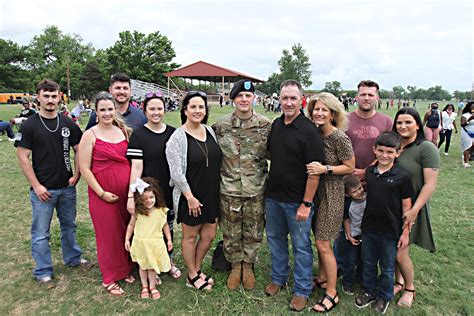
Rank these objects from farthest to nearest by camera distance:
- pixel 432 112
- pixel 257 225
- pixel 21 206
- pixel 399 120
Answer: pixel 432 112 → pixel 21 206 → pixel 257 225 → pixel 399 120

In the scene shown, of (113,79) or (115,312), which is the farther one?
(113,79)

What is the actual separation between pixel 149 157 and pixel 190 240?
952 mm

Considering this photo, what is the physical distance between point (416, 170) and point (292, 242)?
4.23ft

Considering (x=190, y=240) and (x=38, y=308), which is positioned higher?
(x=190, y=240)

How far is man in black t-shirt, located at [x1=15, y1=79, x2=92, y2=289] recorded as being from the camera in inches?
127

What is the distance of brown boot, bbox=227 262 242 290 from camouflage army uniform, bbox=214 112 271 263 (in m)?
0.32

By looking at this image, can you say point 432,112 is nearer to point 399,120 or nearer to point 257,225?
point 399,120

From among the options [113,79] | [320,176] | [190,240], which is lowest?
[190,240]

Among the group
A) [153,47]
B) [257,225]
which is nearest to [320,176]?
[257,225]

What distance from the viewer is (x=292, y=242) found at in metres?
3.12

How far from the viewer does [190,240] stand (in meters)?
3.32

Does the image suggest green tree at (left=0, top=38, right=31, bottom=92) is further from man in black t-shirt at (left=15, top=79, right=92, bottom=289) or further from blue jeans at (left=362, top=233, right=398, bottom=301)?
blue jeans at (left=362, top=233, right=398, bottom=301)

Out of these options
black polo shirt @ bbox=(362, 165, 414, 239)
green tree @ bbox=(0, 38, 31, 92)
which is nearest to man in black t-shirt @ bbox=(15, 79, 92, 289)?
black polo shirt @ bbox=(362, 165, 414, 239)

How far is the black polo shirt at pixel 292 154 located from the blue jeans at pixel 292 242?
14 centimetres
